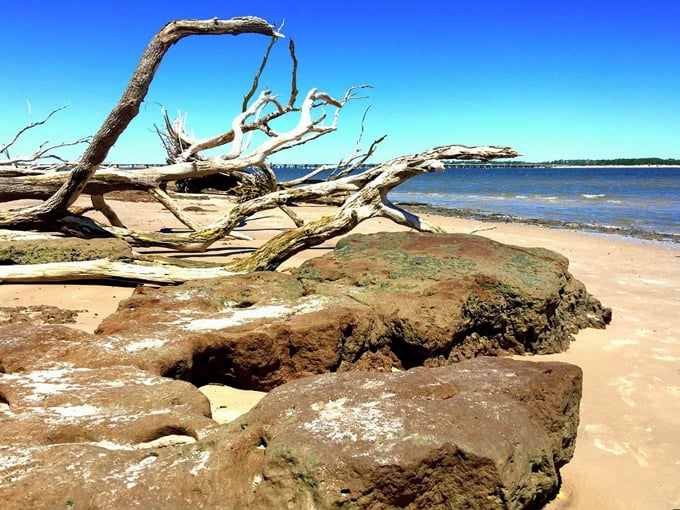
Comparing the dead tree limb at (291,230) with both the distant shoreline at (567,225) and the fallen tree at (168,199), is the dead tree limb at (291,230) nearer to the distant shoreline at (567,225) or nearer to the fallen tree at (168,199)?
the fallen tree at (168,199)

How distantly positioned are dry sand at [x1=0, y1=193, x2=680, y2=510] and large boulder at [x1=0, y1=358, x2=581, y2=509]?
0.66 meters

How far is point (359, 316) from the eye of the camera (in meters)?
3.59

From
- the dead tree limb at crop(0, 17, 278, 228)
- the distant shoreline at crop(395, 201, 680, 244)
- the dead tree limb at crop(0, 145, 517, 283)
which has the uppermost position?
the dead tree limb at crop(0, 17, 278, 228)

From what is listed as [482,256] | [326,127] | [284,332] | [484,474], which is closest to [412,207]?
[326,127]

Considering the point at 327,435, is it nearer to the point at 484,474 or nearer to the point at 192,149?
the point at 484,474

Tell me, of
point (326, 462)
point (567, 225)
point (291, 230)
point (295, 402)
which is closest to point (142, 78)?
point (291, 230)

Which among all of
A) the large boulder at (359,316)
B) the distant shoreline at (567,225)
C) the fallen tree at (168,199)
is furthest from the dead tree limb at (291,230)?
the distant shoreline at (567,225)

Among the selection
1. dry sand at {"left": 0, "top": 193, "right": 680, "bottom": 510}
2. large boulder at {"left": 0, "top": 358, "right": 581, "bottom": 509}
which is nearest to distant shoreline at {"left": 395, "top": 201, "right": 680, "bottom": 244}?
dry sand at {"left": 0, "top": 193, "right": 680, "bottom": 510}

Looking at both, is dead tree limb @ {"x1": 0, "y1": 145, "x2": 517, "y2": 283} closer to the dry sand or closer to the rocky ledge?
the dry sand

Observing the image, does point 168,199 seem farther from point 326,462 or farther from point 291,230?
point 326,462

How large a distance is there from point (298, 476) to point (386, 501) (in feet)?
1.01

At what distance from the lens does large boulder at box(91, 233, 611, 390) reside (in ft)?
10.7

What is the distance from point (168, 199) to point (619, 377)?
7.06 metres

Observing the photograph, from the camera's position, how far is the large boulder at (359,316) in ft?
10.7
